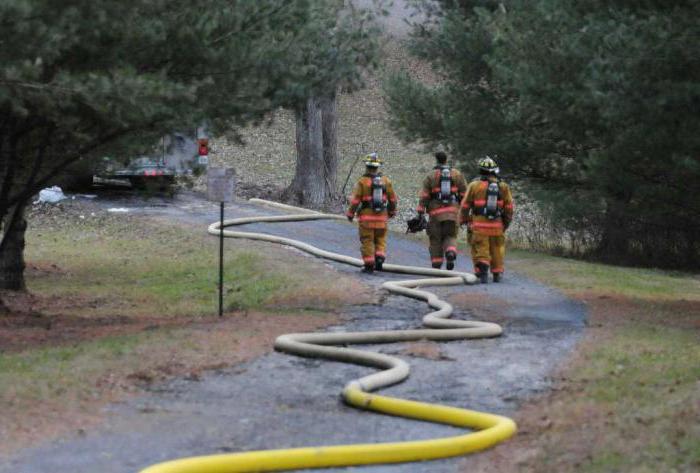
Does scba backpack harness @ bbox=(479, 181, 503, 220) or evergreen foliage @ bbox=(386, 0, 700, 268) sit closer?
evergreen foliage @ bbox=(386, 0, 700, 268)

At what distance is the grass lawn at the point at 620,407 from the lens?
21.4ft

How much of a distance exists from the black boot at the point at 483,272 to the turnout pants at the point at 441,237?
4.01 feet

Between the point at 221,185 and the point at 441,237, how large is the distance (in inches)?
217

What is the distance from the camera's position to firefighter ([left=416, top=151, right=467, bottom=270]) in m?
17.1

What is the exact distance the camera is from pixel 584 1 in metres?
15.5

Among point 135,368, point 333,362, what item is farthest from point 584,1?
point 135,368

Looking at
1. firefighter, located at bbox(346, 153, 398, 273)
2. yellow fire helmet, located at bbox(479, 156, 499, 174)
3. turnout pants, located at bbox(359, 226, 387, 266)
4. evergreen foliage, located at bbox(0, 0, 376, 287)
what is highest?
evergreen foliage, located at bbox(0, 0, 376, 287)

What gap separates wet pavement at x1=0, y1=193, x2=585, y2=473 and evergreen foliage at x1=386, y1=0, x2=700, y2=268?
2.73 m

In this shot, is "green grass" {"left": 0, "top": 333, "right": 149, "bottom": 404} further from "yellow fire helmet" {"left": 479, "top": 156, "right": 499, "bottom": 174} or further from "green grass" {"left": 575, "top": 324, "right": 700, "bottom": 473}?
"yellow fire helmet" {"left": 479, "top": 156, "right": 499, "bottom": 174}

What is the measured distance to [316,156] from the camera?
30703 millimetres

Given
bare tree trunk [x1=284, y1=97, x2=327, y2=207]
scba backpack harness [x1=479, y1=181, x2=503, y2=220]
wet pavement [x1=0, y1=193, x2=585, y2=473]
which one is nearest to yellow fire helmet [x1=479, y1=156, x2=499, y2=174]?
scba backpack harness [x1=479, y1=181, x2=503, y2=220]

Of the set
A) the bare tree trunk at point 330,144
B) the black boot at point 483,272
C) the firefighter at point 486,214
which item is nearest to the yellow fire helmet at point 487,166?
the firefighter at point 486,214

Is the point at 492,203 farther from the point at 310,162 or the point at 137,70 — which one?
the point at 310,162

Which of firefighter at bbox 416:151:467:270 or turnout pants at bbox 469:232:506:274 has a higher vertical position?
firefighter at bbox 416:151:467:270
